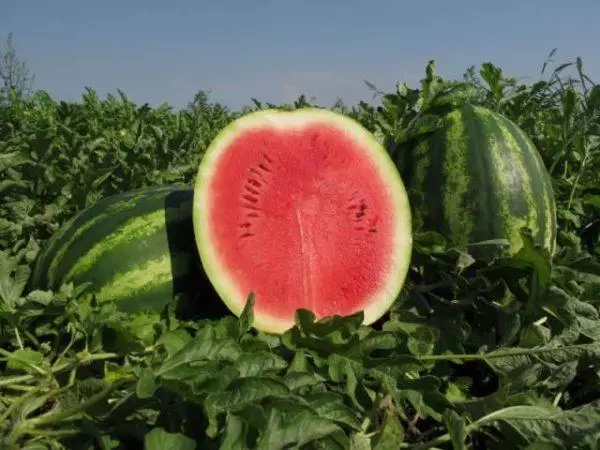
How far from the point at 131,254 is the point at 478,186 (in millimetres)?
1090

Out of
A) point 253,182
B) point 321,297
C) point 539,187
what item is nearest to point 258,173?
point 253,182

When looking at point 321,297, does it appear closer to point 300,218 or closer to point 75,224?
point 300,218

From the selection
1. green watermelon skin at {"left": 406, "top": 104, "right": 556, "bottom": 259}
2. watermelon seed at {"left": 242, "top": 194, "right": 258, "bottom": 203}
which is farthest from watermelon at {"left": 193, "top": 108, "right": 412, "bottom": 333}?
green watermelon skin at {"left": 406, "top": 104, "right": 556, "bottom": 259}

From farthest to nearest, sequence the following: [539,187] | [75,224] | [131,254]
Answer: [539,187] < [75,224] < [131,254]

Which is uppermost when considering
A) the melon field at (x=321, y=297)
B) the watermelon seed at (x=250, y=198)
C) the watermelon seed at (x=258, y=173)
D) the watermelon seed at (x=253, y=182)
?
the watermelon seed at (x=258, y=173)

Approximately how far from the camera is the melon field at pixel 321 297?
124 cm

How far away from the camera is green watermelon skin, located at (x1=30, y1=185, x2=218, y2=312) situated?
184cm

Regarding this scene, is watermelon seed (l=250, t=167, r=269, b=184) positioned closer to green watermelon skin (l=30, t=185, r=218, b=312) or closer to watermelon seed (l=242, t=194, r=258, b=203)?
watermelon seed (l=242, t=194, r=258, b=203)

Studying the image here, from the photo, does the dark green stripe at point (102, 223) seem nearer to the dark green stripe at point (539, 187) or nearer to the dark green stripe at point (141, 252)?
the dark green stripe at point (141, 252)

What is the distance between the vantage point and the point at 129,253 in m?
1.87

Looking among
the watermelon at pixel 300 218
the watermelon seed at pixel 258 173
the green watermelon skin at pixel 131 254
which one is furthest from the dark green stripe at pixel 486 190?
the green watermelon skin at pixel 131 254

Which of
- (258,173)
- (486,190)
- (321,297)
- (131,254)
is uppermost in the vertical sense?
(258,173)

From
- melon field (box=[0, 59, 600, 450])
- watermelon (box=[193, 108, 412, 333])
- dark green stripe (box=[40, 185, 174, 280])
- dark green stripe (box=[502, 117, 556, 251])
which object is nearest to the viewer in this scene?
melon field (box=[0, 59, 600, 450])

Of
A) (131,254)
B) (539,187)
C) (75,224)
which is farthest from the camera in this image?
(539,187)
